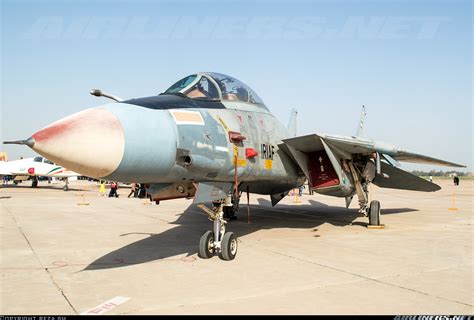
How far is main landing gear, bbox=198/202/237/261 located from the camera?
6.94 m

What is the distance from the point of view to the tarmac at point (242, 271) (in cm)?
441

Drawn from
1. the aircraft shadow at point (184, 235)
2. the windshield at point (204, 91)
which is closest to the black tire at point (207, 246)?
the aircraft shadow at point (184, 235)

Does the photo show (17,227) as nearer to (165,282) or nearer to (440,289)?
(165,282)

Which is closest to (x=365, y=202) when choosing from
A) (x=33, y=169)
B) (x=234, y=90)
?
(x=234, y=90)

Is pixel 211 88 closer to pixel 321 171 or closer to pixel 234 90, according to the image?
pixel 234 90

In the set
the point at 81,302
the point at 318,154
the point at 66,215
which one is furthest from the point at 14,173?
the point at 81,302

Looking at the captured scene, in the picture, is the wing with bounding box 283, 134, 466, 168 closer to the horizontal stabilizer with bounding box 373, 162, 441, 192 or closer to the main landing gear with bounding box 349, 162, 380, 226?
the main landing gear with bounding box 349, 162, 380, 226

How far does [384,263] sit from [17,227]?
31.3 ft

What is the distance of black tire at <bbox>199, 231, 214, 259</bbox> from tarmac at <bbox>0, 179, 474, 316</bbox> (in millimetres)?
127

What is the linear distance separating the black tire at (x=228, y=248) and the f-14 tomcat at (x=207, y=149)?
17 mm

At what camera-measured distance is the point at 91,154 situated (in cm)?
448

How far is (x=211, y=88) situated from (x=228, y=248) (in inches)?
113

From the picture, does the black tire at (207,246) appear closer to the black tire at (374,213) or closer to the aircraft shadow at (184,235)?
the aircraft shadow at (184,235)

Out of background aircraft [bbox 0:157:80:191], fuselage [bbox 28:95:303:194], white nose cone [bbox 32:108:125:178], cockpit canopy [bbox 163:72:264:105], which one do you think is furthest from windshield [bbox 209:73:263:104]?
background aircraft [bbox 0:157:80:191]
